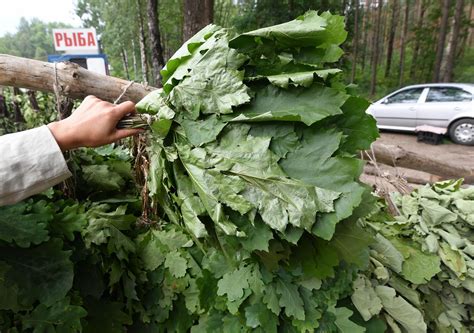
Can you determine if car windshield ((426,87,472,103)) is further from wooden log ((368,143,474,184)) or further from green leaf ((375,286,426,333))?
green leaf ((375,286,426,333))

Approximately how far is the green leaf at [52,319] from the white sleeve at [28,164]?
→ 47 centimetres

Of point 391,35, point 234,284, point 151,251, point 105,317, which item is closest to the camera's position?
point 234,284

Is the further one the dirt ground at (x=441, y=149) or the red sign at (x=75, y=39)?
the red sign at (x=75, y=39)

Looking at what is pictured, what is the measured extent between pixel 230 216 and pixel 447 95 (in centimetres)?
969

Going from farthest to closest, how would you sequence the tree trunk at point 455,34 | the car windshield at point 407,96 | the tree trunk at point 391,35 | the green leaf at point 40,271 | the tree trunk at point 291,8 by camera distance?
1. the tree trunk at point 391,35
2. the tree trunk at point 291,8
3. the tree trunk at point 455,34
4. the car windshield at point 407,96
5. the green leaf at point 40,271

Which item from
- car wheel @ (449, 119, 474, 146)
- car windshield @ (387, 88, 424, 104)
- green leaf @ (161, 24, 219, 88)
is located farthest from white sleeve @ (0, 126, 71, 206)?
car windshield @ (387, 88, 424, 104)

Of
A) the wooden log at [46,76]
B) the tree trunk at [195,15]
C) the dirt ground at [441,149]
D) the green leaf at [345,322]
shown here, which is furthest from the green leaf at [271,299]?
the dirt ground at [441,149]

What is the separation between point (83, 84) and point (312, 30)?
1228mm

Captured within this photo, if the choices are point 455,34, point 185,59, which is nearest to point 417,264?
point 185,59

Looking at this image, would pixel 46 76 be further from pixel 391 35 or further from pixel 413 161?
pixel 391 35

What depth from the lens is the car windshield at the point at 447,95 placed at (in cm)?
836

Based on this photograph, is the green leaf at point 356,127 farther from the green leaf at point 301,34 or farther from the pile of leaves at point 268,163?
the green leaf at point 301,34

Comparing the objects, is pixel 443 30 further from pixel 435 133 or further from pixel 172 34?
pixel 172 34

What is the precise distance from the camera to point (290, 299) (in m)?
1.25
